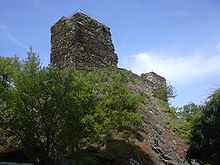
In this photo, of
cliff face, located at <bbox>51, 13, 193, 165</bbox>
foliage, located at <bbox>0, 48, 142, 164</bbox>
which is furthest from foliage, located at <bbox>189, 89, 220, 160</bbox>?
foliage, located at <bbox>0, 48, 142, 164</bbox>

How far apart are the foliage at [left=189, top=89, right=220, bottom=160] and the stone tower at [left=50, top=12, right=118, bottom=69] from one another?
28.2 ft

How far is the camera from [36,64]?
1046 centimetres

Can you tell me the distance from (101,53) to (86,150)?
35.2ft

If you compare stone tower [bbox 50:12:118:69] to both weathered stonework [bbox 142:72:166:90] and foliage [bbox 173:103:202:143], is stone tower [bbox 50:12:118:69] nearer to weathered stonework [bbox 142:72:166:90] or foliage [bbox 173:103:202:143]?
weathered stonework [bbox 142:72:166:90]

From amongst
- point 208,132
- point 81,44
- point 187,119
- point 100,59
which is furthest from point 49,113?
point 187,119

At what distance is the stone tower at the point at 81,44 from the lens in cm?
1930

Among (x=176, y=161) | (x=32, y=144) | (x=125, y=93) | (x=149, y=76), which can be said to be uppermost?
(x=149, y=76)

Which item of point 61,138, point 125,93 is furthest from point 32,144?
point 125,93

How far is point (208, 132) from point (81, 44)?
10.9m

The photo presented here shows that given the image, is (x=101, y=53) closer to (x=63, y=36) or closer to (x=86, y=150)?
(x=63, y=36)

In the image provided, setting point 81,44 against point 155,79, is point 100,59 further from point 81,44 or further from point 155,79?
point 155,79

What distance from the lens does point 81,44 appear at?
19750mm

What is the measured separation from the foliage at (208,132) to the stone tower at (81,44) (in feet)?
Result: 28.2

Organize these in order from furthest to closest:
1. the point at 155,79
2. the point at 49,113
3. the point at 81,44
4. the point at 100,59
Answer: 1. the point at 155,79
2. the point at 100,59
3. the point at 81,44
4. the point at 49,113
